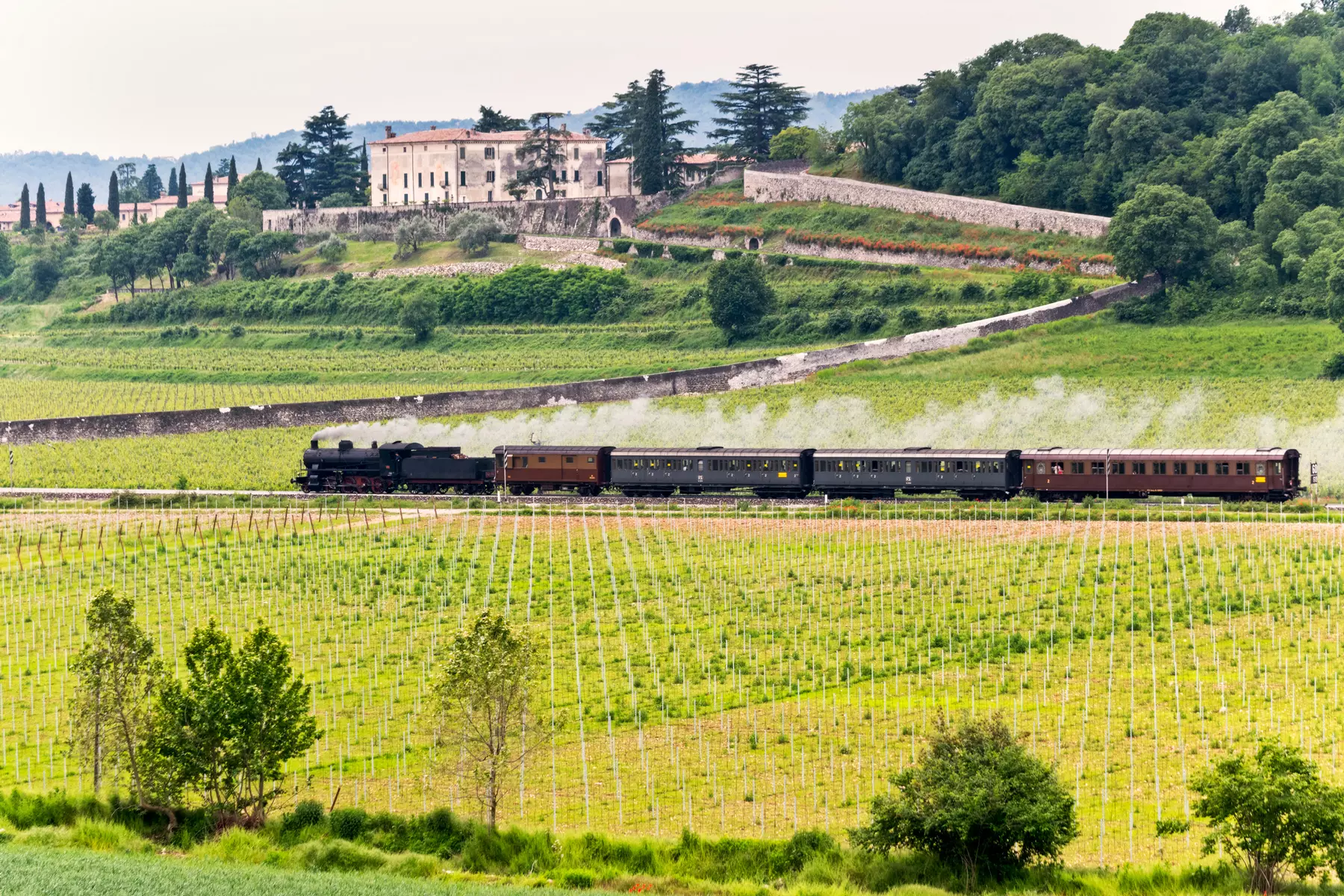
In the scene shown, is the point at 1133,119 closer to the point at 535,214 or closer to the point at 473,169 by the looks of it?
the point at 535,214

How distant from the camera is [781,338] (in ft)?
306

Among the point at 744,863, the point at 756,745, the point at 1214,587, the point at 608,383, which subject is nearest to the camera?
the point at 744,863

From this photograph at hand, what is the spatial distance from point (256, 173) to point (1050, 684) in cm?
11897

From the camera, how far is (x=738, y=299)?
95.1 meters

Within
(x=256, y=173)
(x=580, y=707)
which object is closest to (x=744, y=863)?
(x=580, y=707)

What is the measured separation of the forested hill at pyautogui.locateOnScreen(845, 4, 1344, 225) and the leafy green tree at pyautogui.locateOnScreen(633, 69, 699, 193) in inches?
623

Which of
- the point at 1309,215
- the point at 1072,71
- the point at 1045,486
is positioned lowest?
the point at 1045,486

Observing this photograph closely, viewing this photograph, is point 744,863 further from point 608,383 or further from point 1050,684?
point 608,383

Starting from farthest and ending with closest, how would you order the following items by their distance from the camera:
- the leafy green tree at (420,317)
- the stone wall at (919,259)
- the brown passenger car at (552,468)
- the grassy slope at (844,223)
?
1. the leafy green tree at (420,317)
2. the grassy slope at (844,223)
3. the stone wall at (919,259)
4. the brown passenger car at (552,468)

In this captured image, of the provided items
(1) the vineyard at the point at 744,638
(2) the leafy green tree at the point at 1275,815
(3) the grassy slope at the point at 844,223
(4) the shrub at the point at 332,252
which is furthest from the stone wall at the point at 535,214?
(2) the leafy green tree at the point at 1275,815

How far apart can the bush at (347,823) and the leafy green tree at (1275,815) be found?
514 inches

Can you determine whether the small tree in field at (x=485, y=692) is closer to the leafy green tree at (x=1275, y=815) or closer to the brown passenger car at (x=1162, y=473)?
the leafy green tree at (x=1275, y=815)

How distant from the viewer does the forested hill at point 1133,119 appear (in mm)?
97625

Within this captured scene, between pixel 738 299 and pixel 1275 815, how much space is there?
71.4 metres
